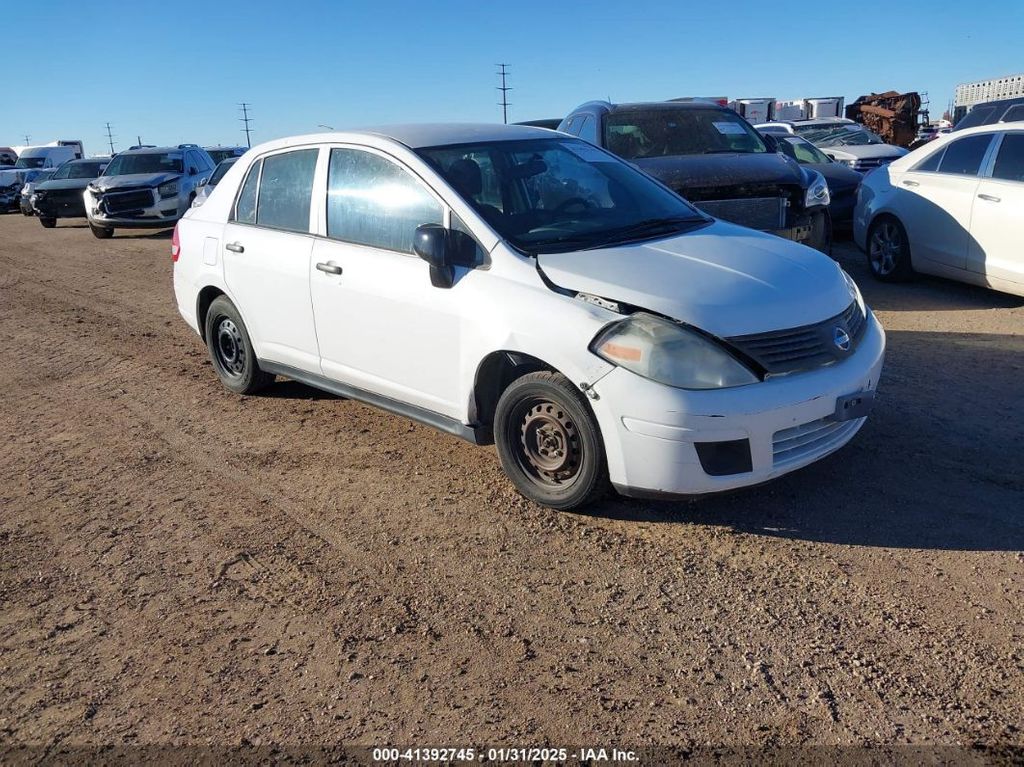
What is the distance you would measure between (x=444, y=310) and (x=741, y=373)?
147 centimetres

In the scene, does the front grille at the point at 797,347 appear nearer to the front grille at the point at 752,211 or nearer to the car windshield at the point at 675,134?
the front grille at the point at 752,211

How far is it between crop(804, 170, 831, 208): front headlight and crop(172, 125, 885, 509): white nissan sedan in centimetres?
322

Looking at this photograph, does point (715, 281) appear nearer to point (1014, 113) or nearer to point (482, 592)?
point (482, 592)

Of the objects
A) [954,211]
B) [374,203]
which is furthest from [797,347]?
[954,211]

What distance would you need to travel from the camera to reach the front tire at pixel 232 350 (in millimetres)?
5902

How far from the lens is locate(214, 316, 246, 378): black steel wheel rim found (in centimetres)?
605

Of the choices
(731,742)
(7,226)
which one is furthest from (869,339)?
(7,226)

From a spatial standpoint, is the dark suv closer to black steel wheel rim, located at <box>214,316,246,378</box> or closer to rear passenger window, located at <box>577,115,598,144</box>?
rear passenger window, located at <box>577,115,598,144</box>

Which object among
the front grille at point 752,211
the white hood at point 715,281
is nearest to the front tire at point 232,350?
the white hood at point 715,281

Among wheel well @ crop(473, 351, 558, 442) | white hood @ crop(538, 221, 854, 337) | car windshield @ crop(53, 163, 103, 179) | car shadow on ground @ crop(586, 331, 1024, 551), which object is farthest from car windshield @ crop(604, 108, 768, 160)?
car windshield @ crop(53, 163, 103, 179)

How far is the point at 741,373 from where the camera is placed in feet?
11.8

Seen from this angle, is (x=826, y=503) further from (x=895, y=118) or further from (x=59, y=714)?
(x=895, y=118)

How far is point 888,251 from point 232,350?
21.1 feet

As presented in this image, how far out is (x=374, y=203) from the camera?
477 cm
